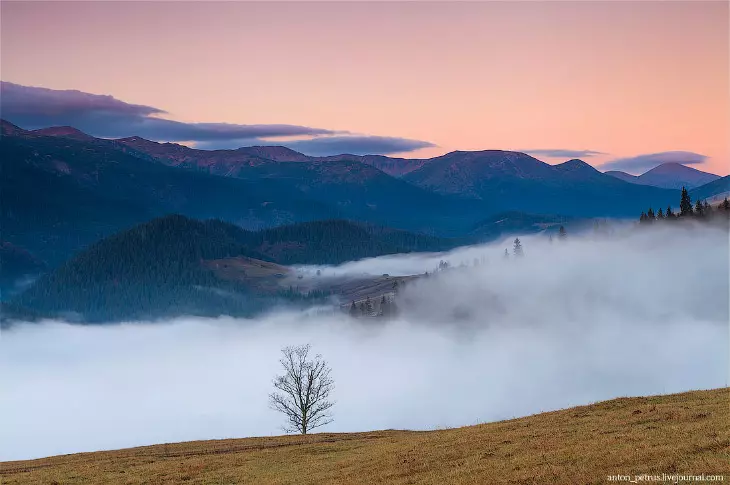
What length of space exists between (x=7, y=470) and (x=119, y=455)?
836 cm

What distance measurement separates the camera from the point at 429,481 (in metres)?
33.2

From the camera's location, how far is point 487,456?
3744cm

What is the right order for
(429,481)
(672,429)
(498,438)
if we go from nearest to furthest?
(429,481) → (672,429) → (498,438)

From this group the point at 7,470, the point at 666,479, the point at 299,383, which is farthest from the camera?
the point at 299,383

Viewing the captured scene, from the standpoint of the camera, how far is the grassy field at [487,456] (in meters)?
30.8


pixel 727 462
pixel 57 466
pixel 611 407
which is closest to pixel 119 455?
pixel 57 466

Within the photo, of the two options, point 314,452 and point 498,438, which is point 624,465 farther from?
point 314,452

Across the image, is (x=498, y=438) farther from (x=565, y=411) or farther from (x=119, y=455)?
(x=119, y=455)

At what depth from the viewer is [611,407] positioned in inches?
1876

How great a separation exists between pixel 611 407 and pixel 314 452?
2121cm

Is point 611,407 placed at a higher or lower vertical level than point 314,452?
higher

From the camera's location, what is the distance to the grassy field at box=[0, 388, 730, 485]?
101 feet

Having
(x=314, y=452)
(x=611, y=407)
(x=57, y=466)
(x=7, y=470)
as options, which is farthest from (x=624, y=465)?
(x=7, y=470)

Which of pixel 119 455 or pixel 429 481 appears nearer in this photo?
pixel 429 481
